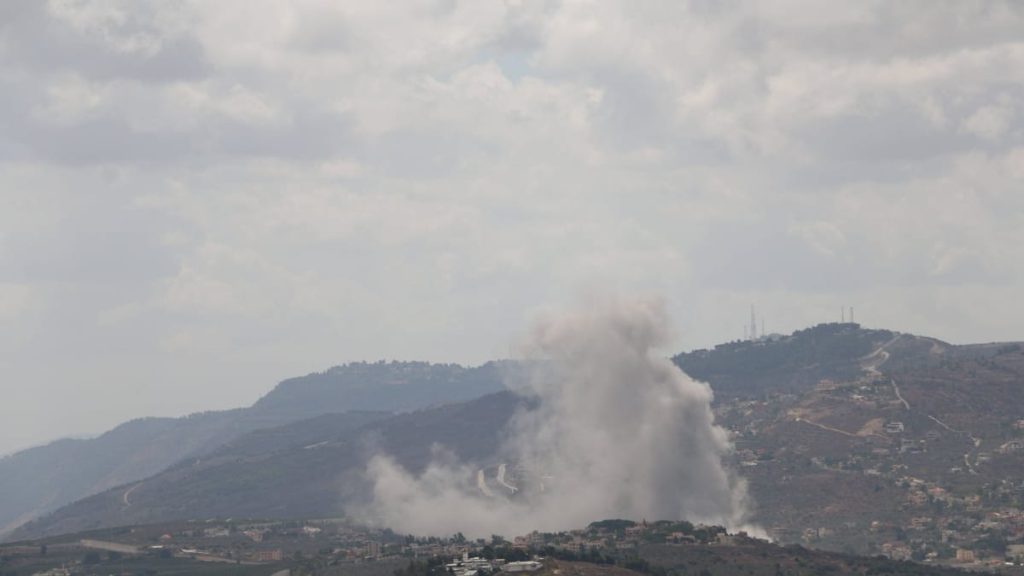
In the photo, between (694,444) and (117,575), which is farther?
(694,444)

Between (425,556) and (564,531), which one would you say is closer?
(425,556)

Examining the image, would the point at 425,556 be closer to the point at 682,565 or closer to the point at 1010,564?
the point at 682,565

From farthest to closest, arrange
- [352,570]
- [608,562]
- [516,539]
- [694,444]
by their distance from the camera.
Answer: [694,444], [516,539], [352,570], [608,562]

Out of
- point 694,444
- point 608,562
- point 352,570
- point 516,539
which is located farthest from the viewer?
point 694,444

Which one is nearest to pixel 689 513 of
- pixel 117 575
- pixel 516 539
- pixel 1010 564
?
pixel 516 539

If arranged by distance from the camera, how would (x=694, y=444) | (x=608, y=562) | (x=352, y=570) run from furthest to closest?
1. (x=694, y=444)
2. (x=352, y=570)
3. (x=608, y=562)

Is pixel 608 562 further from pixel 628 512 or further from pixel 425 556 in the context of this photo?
pixel 628 512

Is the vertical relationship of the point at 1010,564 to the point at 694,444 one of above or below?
below

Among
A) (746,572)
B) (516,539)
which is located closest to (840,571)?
(746,572)

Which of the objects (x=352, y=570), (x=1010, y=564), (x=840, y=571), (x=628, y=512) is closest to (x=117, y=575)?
(x=352, y=570)
